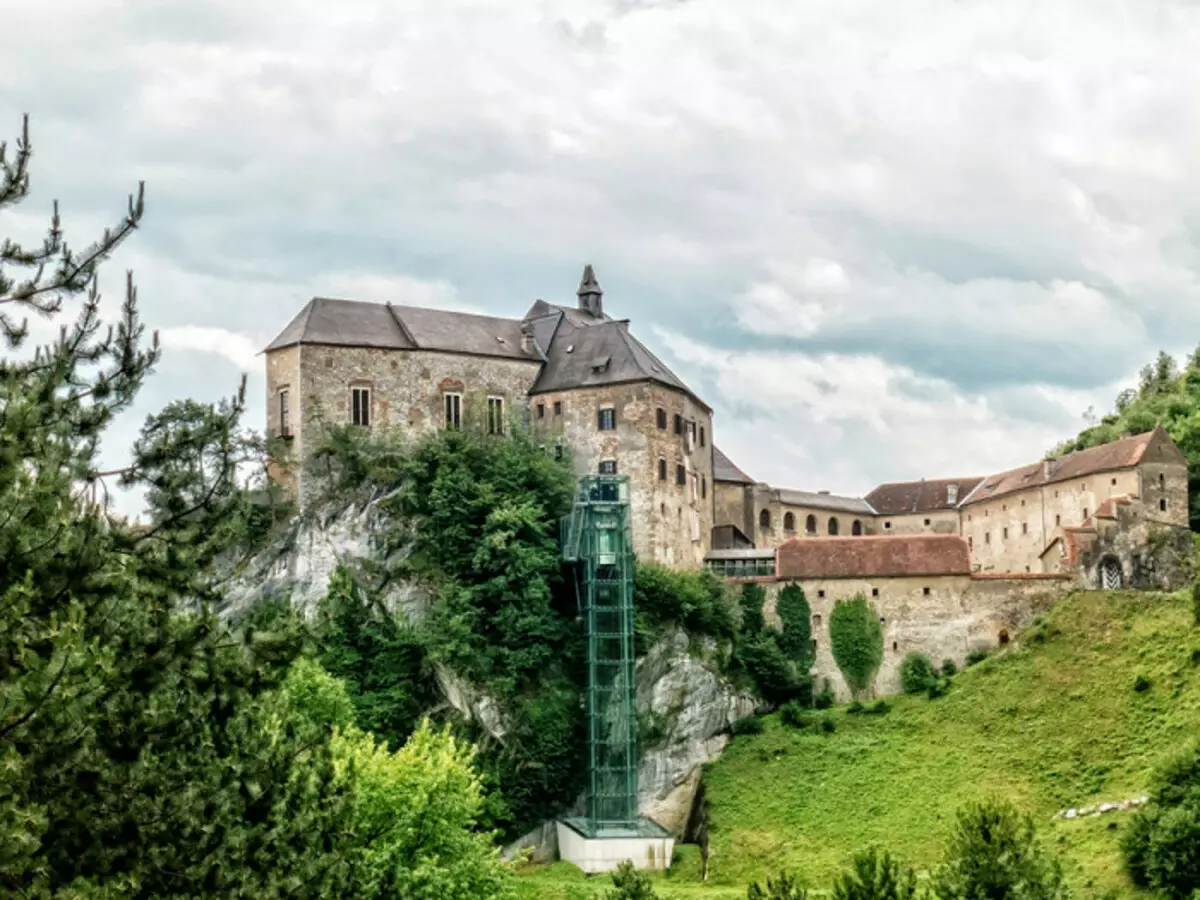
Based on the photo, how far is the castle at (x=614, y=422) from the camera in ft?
220

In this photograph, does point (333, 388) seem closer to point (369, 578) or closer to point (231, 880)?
point (369, 578)

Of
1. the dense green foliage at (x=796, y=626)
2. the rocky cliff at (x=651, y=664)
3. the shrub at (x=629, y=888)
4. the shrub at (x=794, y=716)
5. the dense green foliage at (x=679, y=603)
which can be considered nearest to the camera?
the shrub at (x=629, y=888)

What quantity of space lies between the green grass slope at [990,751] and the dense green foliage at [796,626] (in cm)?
314

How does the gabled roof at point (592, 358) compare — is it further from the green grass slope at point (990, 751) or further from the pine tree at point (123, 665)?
the pine tree at point (123, 665)

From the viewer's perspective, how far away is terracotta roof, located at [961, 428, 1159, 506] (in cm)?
7350

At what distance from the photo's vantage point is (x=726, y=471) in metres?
78.5

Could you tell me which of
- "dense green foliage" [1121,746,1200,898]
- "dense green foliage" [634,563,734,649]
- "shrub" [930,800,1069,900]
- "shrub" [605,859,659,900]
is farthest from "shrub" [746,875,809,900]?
"dense green foliage" [634,563,734,649]

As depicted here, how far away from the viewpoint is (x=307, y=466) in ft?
215

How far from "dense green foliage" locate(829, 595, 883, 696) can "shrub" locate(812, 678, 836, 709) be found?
808 mm

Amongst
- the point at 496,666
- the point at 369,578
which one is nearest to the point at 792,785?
the point at 496,666

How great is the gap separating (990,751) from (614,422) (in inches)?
719

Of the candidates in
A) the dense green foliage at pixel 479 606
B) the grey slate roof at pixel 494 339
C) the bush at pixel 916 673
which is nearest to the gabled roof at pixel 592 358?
the grey slate roof at pixel 494 339

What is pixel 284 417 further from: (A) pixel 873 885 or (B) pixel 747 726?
(A) pixel 873 885

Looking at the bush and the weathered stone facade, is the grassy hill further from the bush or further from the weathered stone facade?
the weathered stone facade
